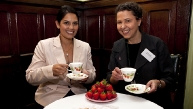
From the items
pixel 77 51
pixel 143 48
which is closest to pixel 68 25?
pixel 77 51

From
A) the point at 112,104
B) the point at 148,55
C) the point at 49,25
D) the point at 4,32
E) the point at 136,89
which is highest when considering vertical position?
the point at 49,25

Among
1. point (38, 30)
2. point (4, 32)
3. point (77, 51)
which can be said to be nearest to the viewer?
point (77, 51)

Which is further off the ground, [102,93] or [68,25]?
[68,25]

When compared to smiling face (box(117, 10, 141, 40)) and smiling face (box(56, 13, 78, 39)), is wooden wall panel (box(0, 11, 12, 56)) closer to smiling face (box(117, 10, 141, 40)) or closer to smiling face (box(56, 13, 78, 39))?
smiling face (box(56, 13, 78, 39))

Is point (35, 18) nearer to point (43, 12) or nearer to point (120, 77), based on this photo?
point (43, 12)

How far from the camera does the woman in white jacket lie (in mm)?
1891

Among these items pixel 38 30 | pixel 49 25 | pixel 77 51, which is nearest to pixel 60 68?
pixel 77 51

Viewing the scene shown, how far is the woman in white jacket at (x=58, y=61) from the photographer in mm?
1891

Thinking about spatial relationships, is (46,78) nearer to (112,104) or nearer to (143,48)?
(112,104)

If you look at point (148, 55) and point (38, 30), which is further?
point (38, 30)

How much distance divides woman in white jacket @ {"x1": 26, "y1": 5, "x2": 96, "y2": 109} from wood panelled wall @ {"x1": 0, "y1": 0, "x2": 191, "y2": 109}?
84cm

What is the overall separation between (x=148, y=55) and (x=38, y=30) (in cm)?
186

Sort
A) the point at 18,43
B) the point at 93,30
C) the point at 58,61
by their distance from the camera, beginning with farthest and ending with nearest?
1. the point at 93,30
2. the point at 18,43
3. the point at 58,61

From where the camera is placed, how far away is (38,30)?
291 centimetres
